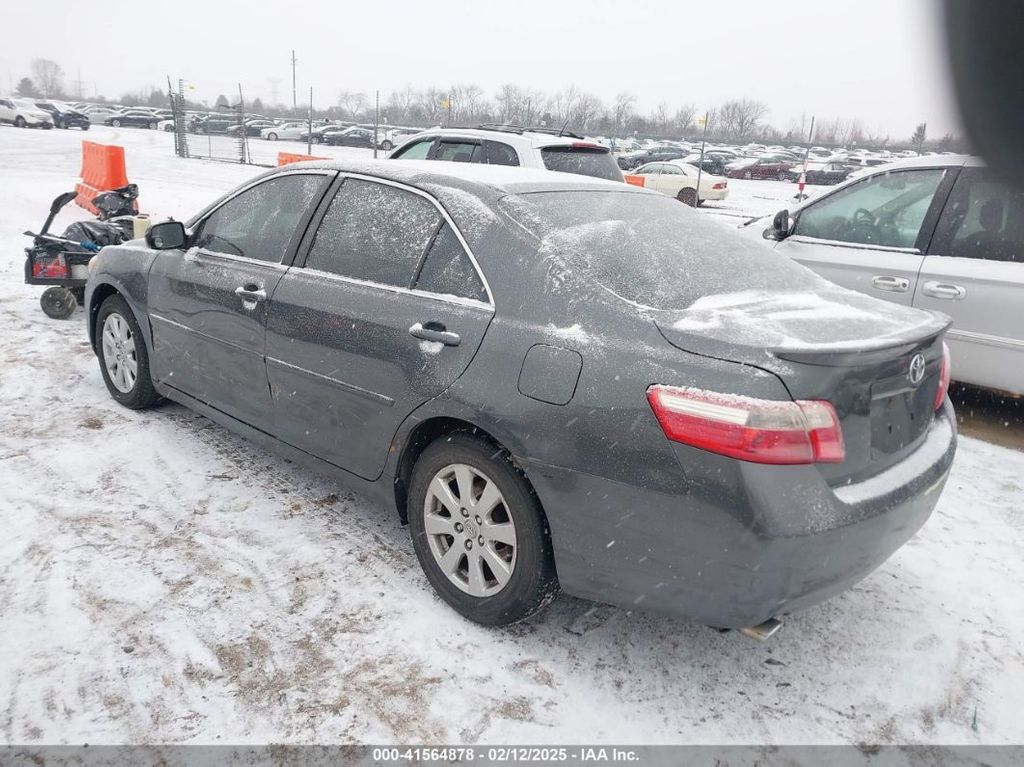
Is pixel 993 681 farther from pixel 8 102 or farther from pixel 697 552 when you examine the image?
pixel 8 102

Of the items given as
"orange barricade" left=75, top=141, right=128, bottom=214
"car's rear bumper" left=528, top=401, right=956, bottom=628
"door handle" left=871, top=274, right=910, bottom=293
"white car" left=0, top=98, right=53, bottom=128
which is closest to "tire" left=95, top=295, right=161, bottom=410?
"car's rear bumper" left=528, top=401, right=956, bottom=628

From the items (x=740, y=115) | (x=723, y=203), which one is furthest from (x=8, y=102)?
(x=740, y=115)

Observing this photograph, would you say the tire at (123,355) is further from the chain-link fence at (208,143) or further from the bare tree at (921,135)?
the chain-link fence at (208,143)

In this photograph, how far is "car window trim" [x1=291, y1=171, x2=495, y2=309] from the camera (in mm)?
2828

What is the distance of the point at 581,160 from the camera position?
8.03 meters

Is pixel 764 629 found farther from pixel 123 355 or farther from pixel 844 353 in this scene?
pixel 123 355

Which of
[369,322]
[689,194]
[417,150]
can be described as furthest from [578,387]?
[689,194]

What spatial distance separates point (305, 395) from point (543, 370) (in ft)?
4.35

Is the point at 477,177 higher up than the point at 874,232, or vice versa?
the point at 477,177

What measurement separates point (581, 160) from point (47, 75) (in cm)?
17045

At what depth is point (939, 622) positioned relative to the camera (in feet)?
9.88

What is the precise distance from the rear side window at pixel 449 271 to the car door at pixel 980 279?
11.8ft

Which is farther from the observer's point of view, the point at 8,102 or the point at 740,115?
the point at 740,115

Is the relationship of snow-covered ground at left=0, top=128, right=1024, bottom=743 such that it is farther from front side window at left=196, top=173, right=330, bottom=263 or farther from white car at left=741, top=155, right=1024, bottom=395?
white car at left=741, top=155, right=1024, bottom=395
